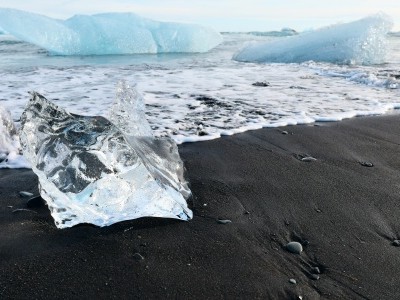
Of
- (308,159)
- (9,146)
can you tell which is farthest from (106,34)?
(308,159)

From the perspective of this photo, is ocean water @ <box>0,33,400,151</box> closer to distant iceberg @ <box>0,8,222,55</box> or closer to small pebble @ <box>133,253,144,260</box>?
small pebble @ <box>133,253,144,260</box>

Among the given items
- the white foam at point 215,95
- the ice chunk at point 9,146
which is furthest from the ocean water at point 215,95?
the ice chunk at point 9,146

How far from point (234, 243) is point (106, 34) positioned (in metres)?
14.3

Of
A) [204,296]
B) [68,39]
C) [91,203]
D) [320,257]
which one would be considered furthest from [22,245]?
[68,39]

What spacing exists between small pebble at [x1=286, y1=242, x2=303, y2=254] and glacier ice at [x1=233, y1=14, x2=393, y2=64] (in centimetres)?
1000

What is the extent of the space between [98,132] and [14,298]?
2.59 ft

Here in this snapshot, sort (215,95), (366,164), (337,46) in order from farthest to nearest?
(337,46) < (215,95) < (366,164)

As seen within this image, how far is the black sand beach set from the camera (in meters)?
1.41

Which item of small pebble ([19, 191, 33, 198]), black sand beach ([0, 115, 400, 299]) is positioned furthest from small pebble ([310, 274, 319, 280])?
small pebble ([19, 191, 33, 198])

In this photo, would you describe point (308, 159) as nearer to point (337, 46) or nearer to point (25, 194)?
point (25, 194)

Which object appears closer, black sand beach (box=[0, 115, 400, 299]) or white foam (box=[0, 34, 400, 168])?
black sand beach (box=[0, 115, 400, 299])

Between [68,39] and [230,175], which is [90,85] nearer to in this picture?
[230,175]

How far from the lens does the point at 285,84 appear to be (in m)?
6.62

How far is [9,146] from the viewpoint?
2943mm
